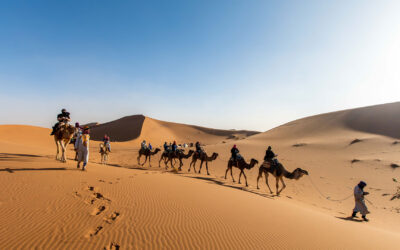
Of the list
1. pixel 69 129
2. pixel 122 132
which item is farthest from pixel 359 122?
pixel 122 132

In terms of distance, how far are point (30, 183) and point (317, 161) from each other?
25.8 metres

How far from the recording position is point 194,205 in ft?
21.8

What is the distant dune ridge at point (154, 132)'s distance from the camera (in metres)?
62.1

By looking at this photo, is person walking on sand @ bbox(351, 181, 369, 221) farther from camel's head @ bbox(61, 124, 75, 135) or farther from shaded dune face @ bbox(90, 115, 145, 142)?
shaded dune face @ bbox(90, 115, 145, 142)

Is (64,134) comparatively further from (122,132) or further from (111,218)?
(122,132)

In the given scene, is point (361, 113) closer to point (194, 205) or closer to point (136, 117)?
point (194, 205)

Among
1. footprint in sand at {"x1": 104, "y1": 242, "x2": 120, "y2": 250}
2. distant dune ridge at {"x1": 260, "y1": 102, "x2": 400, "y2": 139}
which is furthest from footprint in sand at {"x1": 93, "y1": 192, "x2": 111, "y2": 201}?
distant dune ridge at {"x1": 260, "y1": 102, "x2": 400, "y2": 139}

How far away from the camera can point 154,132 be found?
67.5m

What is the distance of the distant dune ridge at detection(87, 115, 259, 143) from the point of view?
62.1 meters

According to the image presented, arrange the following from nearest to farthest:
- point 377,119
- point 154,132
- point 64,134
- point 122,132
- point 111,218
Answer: point 111,218 → point 64,134 → point 377,119 → point 122,132 → point 154,132

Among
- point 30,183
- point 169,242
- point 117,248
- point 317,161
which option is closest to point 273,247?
point 169,242

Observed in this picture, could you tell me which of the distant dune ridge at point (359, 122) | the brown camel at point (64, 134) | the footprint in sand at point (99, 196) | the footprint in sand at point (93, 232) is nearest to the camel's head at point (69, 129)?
the brown camel at point (64, 134)

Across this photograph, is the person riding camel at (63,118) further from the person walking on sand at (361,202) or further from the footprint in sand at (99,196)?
the person walking on sand at (361,202)

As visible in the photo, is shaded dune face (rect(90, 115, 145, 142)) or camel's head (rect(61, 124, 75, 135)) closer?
camel's head (rect(61, 124, 75, 135))
